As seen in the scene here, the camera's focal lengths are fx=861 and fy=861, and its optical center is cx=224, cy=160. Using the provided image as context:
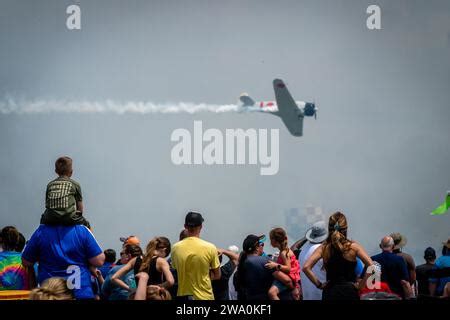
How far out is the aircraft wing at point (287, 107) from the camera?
130 feet

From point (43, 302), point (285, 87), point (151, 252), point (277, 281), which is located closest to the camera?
point (43, 302)

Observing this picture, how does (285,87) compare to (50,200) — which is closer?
(50,200)

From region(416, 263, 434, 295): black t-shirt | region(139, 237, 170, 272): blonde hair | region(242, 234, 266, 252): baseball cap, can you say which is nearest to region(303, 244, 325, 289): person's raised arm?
region(242, 234, 266, 252): baseball cap

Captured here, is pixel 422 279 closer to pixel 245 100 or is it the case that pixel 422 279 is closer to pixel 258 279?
pixel 258 279

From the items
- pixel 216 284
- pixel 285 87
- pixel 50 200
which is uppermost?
pixel 285 87

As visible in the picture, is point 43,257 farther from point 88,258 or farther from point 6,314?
point 6,314

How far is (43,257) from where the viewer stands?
288 inches

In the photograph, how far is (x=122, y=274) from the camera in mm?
7746

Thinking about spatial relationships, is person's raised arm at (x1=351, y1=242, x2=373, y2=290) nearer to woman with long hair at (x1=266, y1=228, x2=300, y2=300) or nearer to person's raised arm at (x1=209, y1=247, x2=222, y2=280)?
woman with long hair at (x1=266, y1=228, x2=300, y2=300)

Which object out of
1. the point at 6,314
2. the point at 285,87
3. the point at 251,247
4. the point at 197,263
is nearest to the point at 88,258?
the point at 197,263

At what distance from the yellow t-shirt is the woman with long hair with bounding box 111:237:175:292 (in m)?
0.16

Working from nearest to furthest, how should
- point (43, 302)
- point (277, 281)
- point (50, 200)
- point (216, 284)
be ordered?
point (43, 302), point (50, 200), point (277, 281), point (216, 284)

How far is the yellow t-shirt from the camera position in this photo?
25.4 feet

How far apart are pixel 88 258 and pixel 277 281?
200cm
